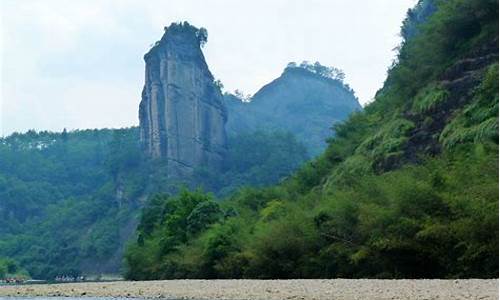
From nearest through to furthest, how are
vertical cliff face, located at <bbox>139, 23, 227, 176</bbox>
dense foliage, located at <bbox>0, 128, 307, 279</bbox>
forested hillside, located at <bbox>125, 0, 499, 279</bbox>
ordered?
forested hillside, located at <bbox>125, 0, 499, 279</bbox> → dense foliage, located at <bbox>0, 128, 307, 279</bbox> → vertical cliff face, located at <bbox>139, 23, 227, 176</bbox>

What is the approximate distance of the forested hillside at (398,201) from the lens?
22188mm

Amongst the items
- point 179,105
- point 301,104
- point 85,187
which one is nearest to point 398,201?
point 179,105

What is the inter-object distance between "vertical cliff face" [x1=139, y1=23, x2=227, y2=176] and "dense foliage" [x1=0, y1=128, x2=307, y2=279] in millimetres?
3274

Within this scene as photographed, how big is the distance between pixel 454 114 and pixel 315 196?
29.7 feet

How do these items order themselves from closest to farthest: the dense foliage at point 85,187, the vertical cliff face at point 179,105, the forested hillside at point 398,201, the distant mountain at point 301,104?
Answer: the forested hillside at point 398,201 < the dense foliage at point 85,187 < the vertical cliff face at point 179,105 < the distant mountain at point 301,104

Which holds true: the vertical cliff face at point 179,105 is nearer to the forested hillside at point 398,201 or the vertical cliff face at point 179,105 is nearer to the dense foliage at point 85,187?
the dense foliage at point 85,187

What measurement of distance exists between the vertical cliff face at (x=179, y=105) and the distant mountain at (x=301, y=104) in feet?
161

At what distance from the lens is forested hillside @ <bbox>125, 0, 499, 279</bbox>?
22.2m

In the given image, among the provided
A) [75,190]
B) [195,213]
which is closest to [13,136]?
[75,190]

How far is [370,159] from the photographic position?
3697cm

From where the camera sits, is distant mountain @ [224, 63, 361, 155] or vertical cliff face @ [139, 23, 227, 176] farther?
distant mountain @ [224, 63, 361, 155]

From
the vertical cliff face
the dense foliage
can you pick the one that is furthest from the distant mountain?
the vertical cliff face

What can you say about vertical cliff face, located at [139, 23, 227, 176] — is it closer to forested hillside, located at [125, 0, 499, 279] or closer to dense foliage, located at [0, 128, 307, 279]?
dense foliage, located at [0, 128, 307, 279]

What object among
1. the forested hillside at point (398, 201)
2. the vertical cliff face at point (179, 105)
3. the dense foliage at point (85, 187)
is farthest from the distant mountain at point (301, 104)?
the forested hillside at point (398, 201)
